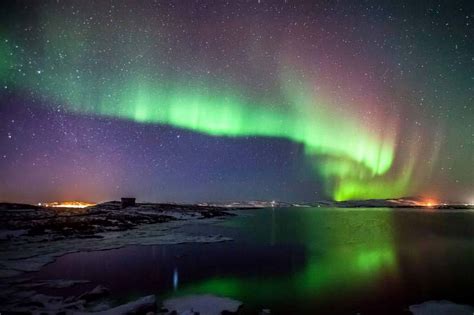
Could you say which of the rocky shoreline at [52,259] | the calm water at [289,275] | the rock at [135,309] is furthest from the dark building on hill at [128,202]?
the rock at [135,309]

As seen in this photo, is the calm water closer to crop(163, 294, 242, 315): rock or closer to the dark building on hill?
crop(163, 294, 242, 315): rock

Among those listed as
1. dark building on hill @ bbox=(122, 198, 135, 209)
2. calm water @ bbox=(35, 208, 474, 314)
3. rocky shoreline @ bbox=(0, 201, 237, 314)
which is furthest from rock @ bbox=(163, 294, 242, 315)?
dark building on hill @ bbox=(122, 198, 135, 209)

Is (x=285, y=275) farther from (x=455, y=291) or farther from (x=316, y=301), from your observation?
(x=455, y=291)

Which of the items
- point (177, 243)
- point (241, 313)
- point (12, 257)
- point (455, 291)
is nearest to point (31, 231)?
point (12, 257)

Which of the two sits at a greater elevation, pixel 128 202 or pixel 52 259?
pixel 128 202

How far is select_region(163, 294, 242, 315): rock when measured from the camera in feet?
41.4

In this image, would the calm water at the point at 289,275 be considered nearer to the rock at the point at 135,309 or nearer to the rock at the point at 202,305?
the rock at the point at 202,305

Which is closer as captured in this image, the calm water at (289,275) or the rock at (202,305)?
the rock at (202,305)

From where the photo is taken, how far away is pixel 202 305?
13.4 m

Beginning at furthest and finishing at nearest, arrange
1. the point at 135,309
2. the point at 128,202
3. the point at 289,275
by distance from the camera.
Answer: the point at 128,202 → the point at 289,275 → the point at 135,309

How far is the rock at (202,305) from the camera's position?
41.4 feet

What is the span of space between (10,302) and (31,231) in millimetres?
27544

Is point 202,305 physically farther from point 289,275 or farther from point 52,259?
point 52,259

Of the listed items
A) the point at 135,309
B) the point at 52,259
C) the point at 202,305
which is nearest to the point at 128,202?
the point at 52,259
